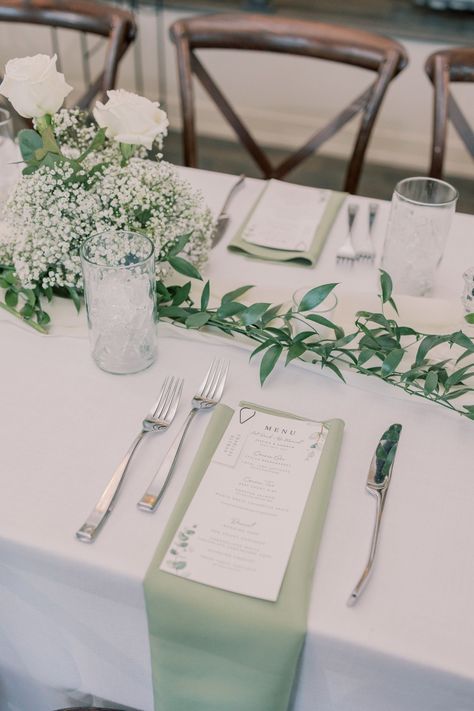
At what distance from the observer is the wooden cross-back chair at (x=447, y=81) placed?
5.29 ft

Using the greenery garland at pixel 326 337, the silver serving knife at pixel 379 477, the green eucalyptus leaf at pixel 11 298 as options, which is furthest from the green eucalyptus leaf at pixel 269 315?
the green eucalyptus leaf at pixel 11 298

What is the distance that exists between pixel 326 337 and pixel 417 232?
0.27m

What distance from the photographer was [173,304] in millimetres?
1038

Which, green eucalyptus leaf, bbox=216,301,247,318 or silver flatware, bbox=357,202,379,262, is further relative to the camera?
silver flatware, bbox=357,202,379,262

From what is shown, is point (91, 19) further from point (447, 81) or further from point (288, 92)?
point (288, 92)

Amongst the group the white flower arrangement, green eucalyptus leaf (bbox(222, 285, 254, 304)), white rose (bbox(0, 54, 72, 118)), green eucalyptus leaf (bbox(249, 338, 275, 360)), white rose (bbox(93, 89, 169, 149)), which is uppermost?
white rose (bbox(0, 54, 72, 118))

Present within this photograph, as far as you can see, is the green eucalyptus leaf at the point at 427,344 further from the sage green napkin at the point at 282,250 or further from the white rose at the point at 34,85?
the white rose at the point at 34,85

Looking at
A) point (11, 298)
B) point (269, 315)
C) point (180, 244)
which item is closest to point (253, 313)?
point (269, 315)

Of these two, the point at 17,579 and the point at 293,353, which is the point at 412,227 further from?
the point at 17,579

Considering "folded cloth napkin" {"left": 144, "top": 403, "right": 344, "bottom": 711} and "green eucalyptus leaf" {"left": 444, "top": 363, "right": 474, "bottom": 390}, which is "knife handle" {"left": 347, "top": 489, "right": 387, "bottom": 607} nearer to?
"folded cloth napkin" {"left": 144, "top": 403, "right": 344, "bottom": 711}

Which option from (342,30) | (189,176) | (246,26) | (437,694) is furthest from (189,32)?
(437,694)

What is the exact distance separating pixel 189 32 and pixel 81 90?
243cm

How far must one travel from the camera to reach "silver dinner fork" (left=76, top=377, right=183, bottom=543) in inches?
29.1

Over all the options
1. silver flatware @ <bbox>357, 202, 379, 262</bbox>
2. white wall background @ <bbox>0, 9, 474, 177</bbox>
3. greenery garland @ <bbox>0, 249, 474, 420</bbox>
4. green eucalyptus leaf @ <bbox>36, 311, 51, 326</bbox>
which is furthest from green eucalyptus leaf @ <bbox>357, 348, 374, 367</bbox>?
white wall background @ <bbox>0, 9, 474, 177</bbox>
